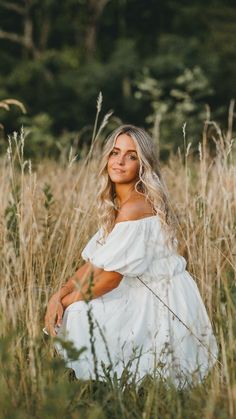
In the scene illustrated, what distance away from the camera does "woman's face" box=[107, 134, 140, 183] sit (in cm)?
312

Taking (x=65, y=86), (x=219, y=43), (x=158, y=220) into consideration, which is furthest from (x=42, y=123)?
(x=158, y=220)

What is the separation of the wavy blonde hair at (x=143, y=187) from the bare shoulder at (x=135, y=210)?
0.02 meters

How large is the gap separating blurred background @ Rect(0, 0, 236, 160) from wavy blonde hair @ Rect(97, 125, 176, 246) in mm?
9870

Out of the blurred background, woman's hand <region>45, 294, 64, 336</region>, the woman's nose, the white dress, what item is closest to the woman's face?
the woman's nose

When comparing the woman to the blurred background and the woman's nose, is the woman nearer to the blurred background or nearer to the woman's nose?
the woman's nose

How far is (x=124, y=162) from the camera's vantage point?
123 inches

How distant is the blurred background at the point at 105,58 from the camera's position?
15.5 metres

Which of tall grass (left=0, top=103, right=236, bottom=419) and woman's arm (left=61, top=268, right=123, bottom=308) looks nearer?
tall grass (left=0, top=103, right=236, bottom=419)

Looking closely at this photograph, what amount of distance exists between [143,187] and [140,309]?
519mm

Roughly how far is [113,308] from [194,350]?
13.3 inches

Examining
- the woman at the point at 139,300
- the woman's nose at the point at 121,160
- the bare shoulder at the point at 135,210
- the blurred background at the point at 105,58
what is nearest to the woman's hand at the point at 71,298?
the woman at the point at 139,300

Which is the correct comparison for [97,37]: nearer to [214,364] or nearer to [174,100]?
[174,100]

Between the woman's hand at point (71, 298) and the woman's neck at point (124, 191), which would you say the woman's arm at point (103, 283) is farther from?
the woman's neck at point (124, 191)

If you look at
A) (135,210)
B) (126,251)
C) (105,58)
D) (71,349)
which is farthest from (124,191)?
(105,58)
